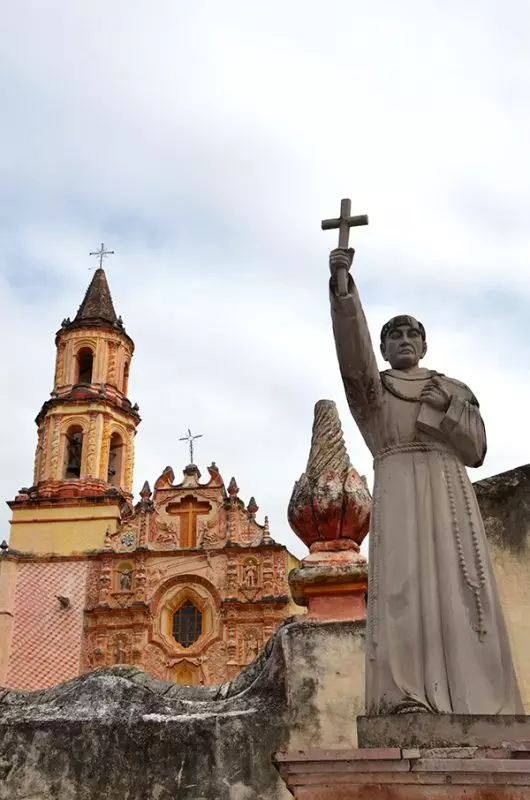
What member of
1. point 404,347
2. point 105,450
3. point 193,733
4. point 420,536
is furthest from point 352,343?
point 105,450

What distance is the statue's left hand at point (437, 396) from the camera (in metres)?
2.49

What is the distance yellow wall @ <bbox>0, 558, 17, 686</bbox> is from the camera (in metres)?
18.1

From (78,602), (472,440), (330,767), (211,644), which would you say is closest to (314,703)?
(330,767)

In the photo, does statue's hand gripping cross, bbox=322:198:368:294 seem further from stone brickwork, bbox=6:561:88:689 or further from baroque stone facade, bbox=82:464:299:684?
stone brickwork, bbox=6:561:88:689

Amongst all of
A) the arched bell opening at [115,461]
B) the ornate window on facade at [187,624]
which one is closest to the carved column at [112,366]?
the arched bell opening at [115,461]

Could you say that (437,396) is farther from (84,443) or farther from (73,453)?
(73,453)

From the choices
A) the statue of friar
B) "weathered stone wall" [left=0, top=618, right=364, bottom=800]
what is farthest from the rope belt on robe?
"weathered stone wall" [left=0, top=618, right=364, bottom=800]

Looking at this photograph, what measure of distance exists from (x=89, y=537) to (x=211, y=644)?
13.0 feet

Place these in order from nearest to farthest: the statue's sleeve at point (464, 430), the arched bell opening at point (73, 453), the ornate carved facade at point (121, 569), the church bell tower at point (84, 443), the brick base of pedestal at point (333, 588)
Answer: the statue's sleeve at point (464, 430) < the brick base of pedestal at point (333, 588) < the ornate carved facade at point (121, 569) < the church bell tower at point (84, 443) < the arched bell opening at point (73, 453)

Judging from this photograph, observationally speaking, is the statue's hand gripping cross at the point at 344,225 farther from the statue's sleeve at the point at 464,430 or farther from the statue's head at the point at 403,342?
the statue's sleeve at the point at 464,430

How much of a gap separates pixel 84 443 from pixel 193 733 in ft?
60.6

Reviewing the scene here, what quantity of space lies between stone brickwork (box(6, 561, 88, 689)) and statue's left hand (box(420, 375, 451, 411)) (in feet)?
55.2

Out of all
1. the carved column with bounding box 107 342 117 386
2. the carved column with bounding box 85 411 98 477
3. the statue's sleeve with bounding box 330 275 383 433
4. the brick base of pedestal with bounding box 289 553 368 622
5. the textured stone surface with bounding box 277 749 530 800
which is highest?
the carved column with bounding box 107 342 117 386

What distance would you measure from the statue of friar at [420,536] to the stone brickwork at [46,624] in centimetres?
1676
